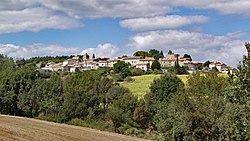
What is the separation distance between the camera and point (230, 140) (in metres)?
43.1

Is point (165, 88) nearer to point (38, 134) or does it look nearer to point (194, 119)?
point (194, 119)

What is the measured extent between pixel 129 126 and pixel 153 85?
32.6 feet

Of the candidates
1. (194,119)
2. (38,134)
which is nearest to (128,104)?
(194,119)

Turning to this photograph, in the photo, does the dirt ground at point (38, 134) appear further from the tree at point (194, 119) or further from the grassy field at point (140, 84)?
the grassy field at point (140, 84)

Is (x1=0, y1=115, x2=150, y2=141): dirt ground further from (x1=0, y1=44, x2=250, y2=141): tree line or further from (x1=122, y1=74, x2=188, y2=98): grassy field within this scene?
(x1=122, y1=74, x2=188, y2=98): grassy field

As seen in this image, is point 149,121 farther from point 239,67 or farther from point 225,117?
point 239,67

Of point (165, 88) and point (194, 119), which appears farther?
point (165, 88)

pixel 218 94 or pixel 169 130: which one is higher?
pixel 218 94

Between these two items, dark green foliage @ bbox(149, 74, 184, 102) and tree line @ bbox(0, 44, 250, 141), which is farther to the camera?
dark green foliage @ bbox(149, 74, 184, 102)

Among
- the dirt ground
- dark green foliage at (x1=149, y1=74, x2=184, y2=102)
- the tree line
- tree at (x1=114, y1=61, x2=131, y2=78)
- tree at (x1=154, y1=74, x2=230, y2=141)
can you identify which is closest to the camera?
the dirt ground

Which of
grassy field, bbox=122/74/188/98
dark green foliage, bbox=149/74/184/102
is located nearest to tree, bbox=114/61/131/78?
grassy field, bbox=122/74/188/98

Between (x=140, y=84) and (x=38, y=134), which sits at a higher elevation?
(x=140, y=84)

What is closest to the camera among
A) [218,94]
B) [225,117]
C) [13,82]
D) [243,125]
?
[243,125]

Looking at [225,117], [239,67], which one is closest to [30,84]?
[225,117]
